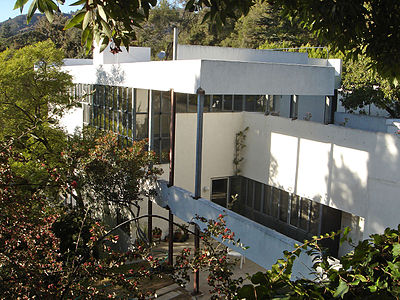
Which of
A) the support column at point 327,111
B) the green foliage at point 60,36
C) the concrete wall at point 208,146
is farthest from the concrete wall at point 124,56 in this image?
the green foliage at point 60,36

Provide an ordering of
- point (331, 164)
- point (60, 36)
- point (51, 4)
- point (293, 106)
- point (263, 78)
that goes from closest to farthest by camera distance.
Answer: point (51, 4)
point (263, 78)
point (331, 164)
point (293, 106)
point (60, 36)

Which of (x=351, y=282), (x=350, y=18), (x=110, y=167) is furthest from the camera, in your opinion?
(x=110, y=167)

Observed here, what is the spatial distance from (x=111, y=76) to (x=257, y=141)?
5.80 meters

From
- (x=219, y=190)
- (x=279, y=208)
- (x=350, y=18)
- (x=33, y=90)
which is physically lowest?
(x=279, y=208)

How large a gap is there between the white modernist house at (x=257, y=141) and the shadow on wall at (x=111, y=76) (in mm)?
34

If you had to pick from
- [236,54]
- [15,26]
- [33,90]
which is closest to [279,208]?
[236,54]

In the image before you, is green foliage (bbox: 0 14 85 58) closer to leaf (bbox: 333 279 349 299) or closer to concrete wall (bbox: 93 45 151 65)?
concrete wall (bbox: 93 45 151 65)

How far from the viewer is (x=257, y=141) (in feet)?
53.7

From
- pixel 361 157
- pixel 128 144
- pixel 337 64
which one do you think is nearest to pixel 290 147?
pixel 361 157

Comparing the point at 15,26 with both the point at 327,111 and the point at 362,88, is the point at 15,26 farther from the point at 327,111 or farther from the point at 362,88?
the point at 327,111

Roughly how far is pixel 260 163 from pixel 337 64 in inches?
188

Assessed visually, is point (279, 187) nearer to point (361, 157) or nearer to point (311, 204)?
point (311, 204)

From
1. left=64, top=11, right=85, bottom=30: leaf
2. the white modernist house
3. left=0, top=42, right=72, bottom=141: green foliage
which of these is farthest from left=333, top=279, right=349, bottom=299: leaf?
left=0, top=42, right=72, bottom=141: green foliage

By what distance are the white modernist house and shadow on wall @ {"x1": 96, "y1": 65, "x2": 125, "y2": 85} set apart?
3 centimetres
